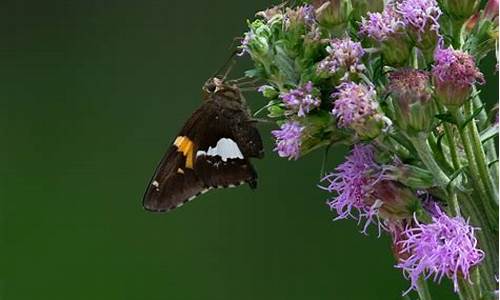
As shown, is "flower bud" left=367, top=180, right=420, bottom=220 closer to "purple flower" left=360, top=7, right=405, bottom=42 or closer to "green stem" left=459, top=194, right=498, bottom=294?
"green stem" left=459, top=194, right=498, bottom=294

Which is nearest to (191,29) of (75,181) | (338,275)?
(75,181)

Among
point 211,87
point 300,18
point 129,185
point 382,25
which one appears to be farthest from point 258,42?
point 129,185

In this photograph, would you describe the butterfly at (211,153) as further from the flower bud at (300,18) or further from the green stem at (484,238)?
the green stem at (484,238)

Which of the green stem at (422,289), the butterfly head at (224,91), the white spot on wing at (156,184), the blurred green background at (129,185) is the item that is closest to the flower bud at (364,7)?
the green stem at (422,289)

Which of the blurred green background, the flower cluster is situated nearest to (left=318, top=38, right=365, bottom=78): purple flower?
the flower cluster

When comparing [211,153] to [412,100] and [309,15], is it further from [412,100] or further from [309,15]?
[412,100]

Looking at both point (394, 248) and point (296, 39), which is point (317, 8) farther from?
point (394, 248)
